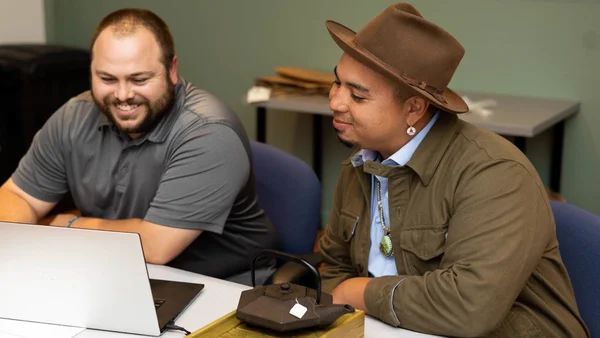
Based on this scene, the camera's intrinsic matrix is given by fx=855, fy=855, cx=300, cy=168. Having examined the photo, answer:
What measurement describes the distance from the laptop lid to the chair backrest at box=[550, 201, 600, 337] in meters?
0.98

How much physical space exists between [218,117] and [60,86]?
240cm

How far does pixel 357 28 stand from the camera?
426 cm

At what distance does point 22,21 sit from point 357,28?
1936 mm

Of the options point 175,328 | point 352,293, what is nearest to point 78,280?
point 175,328

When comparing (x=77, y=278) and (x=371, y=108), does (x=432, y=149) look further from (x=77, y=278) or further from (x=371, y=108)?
(x=77, y=278)

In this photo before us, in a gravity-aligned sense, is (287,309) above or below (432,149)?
below

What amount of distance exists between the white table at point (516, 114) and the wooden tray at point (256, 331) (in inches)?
73.1

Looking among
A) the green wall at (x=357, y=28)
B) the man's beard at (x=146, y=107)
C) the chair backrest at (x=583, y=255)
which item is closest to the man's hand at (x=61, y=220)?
the man's beard at (x=146, y=107)

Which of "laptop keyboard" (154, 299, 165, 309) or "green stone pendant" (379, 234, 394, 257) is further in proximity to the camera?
"green stone pendant" (379, 234, 394, 257)

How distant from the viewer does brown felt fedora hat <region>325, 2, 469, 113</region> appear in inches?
76.2

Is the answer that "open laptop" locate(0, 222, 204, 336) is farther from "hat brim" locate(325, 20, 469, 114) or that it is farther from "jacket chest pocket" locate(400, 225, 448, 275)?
"hat brim" locate(325, 20, 469, 114)

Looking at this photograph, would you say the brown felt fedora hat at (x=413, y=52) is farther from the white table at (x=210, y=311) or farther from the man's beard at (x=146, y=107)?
the man's beard at (x=146, y=107)

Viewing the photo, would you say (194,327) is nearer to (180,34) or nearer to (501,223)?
(501,223)

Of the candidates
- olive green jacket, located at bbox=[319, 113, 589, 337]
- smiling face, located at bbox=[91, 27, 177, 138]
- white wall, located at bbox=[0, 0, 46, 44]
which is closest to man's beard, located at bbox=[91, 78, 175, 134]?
smiling face, located at bbox=[91, 27, 177, 138]
